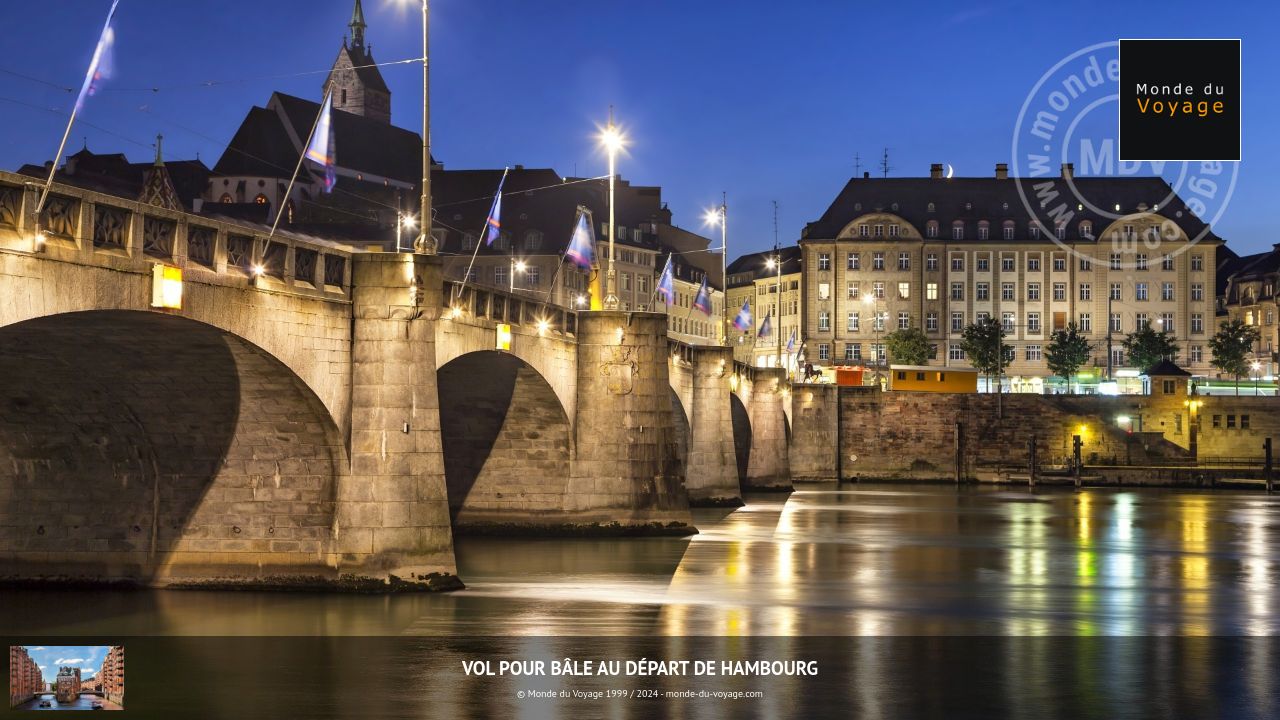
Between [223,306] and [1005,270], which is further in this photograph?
[1005,270]

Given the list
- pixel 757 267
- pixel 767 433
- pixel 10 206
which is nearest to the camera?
pixel 10 206

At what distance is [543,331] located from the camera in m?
47.2

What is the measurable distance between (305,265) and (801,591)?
14.9 meters

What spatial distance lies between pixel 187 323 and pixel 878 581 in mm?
21256

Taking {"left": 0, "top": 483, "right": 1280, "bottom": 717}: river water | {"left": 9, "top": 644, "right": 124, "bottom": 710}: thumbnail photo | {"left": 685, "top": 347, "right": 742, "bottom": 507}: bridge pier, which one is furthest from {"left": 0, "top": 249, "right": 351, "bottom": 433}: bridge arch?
{"left": 685, "top": 347, "right": 742, "bottom": 507}: bridge pier

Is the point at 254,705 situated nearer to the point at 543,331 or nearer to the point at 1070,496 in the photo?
the point at 543,331

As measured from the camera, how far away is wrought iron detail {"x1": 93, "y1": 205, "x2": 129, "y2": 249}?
83.6 ft

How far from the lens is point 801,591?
39750mm

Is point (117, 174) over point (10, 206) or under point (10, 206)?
over

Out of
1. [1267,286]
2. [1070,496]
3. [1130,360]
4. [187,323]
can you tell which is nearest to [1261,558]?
[187,323]

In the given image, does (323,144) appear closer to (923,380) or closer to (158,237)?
(158,237)

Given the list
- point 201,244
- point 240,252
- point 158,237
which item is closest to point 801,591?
point 240,252

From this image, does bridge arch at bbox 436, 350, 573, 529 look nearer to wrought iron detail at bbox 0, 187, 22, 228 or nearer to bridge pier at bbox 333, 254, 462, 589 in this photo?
bridge pier at bbox 333, 254, 462, 589

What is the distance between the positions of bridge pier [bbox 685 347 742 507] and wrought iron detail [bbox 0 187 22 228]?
160ft
